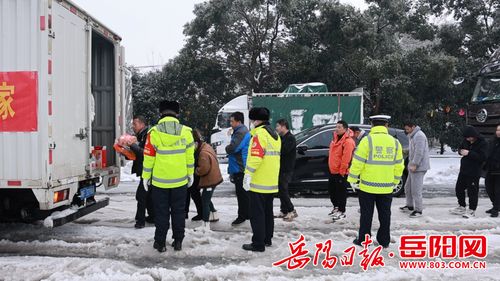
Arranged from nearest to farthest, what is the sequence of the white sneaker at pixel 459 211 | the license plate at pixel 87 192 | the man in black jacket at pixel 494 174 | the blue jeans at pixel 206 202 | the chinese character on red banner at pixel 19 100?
1. the chinese character on red banner at pixel 19 100
2. the license plate at pixel 87 192
3. the blue jeans at pixel 206 202
4. the man in black jacket at pixel 494 174
5. the white sneaker at pixel 459 211

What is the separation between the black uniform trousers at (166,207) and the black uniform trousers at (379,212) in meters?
2.20

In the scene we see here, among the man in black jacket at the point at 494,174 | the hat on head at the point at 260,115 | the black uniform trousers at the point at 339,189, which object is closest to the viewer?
the hat on head at the point at 260,115

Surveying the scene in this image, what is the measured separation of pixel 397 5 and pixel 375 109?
4528 mm

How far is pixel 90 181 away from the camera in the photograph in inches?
247

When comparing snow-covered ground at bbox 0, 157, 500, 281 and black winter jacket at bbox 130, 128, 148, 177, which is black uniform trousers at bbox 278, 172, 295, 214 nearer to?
snow-covered ground at bbox 0, 157, 500, 281

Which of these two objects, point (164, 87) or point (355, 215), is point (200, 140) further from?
point (164, 87)

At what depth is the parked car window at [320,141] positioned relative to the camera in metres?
9.74

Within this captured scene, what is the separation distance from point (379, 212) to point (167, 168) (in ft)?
8.62

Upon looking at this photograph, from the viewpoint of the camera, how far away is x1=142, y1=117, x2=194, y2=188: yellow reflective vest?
209 inches

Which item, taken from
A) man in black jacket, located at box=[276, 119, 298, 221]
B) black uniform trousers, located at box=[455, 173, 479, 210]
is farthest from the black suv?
man in black jacket, located at box=[276, 119, 298, 221]

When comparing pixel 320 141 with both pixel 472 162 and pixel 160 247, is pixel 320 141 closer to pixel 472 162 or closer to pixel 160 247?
pixel 472 162

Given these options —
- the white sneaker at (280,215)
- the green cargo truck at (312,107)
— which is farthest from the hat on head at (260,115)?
the green cargo truck at (312,107)

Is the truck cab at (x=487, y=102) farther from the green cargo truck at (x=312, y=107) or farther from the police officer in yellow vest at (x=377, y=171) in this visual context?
the police officer in yellow vest at (x=377, y=171)

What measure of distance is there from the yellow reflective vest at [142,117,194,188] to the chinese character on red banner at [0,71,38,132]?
1.26 metres
